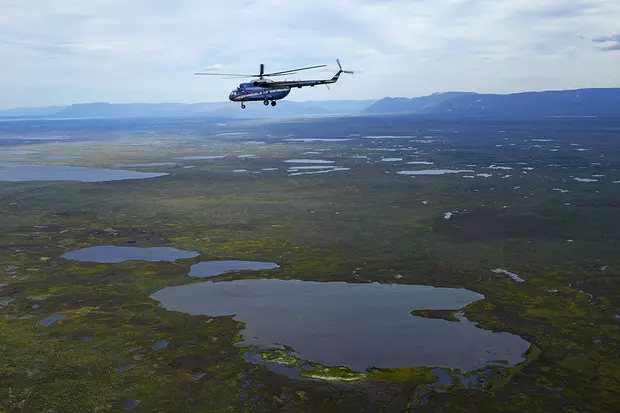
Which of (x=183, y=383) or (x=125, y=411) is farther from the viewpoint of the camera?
(x=183, y=383)

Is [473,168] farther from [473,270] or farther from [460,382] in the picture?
[460,382]

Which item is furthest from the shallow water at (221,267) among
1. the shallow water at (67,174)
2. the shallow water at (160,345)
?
the shallow water at (67,174)

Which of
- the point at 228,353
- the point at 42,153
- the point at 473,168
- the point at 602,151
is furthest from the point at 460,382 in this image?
the point at 42,153

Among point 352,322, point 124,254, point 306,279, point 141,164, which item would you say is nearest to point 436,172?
point 306,279

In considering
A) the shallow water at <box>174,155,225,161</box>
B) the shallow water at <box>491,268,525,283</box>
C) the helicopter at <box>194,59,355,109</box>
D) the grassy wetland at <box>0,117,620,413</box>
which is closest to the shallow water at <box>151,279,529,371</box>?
the grassy wetland at <box>0,117,620,413</box>

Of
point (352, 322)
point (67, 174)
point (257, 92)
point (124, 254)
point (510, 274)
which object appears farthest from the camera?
point (67, 174)

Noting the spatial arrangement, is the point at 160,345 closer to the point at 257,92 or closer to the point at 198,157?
the point at 257,92

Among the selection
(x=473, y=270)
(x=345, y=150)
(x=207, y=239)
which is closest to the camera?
(x=473, y=270)
